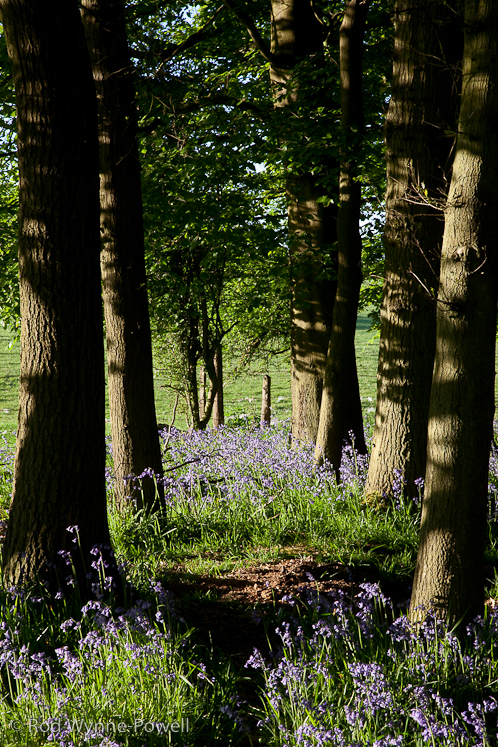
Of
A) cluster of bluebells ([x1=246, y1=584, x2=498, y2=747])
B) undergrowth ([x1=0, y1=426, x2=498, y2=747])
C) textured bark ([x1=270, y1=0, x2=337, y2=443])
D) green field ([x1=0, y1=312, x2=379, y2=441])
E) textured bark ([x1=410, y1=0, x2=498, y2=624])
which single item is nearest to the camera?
cluster of bluebells ([x1=246, y1=584, x2=498, y2=747])

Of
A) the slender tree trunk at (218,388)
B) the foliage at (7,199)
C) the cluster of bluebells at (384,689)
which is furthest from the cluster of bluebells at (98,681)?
the slender tree trunk at (218,388)

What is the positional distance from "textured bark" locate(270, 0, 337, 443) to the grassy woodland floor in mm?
2877

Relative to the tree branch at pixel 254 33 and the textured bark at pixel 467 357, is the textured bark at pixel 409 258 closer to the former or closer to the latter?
A: the textured bark at pixel 467 357

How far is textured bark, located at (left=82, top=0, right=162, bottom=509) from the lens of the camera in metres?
5.47

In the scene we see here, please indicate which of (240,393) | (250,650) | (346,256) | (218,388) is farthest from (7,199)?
(240,393)

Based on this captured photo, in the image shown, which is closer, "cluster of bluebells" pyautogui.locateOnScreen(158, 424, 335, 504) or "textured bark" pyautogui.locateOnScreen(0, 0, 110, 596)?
"textured bark" pyautogui.locateOnScreen(0, 0, 110, 596)

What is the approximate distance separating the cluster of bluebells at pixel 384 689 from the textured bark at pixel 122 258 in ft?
9.08

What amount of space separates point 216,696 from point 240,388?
86.7ft

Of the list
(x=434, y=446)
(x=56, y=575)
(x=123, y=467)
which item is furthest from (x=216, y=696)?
(x=123, y=467)

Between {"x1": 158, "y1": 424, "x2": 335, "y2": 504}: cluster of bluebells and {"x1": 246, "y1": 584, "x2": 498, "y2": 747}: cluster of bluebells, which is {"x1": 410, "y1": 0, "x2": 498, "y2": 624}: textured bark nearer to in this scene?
{"x1": 246, "y1": 584, "x2": 498, "y2": 747}: cluster of bluebells

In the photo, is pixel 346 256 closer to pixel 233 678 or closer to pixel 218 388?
pixel 233 678

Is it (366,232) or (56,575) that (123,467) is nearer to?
(56,575)

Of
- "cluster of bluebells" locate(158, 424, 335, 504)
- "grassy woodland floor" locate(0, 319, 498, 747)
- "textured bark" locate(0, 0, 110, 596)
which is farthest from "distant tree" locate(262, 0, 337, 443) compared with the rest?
"textured bark" locate(0, 0, 110, 596)

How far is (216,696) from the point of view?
9.49ft
